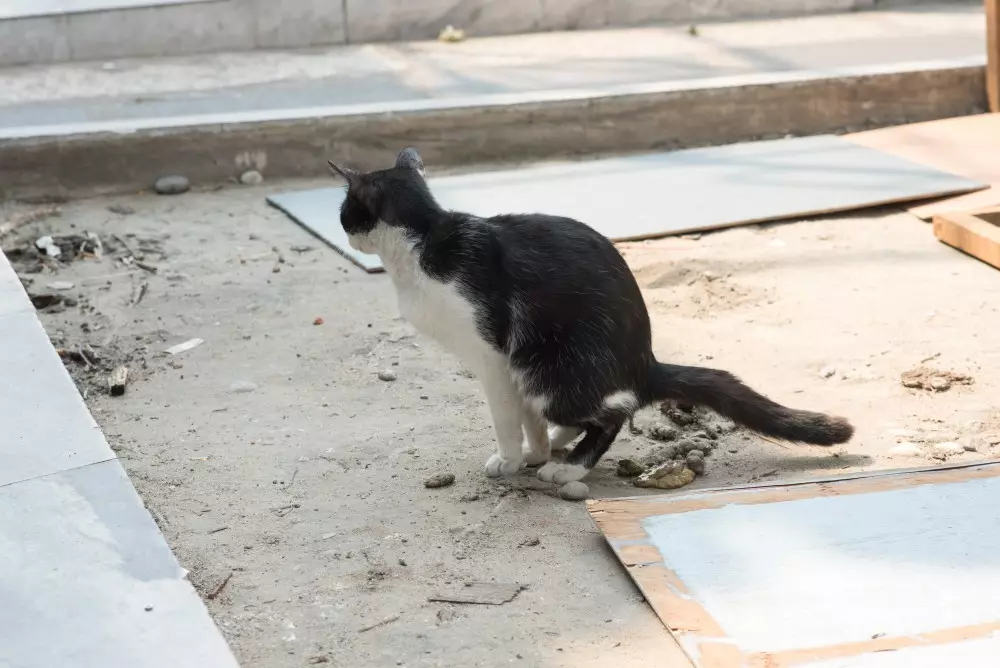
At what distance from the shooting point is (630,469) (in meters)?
3.25

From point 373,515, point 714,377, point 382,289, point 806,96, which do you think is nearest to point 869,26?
point 806,96

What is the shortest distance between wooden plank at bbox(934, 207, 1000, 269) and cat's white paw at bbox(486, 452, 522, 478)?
2409 mm

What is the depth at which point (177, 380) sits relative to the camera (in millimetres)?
3893

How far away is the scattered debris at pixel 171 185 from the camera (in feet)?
19.3

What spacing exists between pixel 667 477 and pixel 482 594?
731 millimetres

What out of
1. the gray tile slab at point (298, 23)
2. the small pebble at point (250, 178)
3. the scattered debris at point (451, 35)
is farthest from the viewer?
the scattered debris at point (451, 35)

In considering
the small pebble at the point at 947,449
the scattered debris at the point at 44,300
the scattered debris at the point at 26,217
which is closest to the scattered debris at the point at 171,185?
the scattered debris at the point at 26,217

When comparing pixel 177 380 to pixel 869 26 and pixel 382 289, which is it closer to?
pixel 382 289

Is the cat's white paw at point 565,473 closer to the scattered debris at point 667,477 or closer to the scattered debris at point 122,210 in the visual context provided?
the scattered debris at point 667,477

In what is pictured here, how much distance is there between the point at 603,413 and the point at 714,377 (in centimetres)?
33

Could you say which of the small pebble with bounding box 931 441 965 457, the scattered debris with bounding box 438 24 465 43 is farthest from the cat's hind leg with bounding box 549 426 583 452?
the scattered debris with bounding box 438 24 465 43

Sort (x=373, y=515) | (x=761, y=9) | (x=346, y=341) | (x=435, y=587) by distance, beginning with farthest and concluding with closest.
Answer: (x=761, y=9) → (x=346, y=341) → (x=373, y=515) → (x=435, y=587)

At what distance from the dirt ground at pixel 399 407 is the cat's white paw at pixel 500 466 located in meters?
0.03

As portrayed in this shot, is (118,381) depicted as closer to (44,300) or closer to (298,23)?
(44,300)
